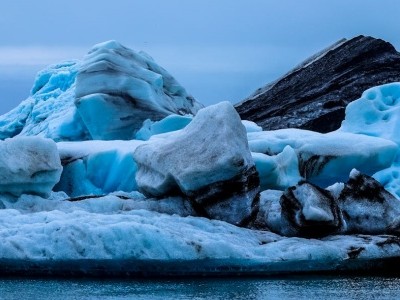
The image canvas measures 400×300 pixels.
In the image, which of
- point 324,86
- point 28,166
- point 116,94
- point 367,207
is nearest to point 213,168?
point 367,207

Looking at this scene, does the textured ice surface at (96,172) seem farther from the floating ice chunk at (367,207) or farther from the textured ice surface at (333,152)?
the floating ice chunk at (367,207)

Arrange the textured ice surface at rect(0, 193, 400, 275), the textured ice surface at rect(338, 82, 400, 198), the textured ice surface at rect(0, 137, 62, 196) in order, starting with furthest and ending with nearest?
1. the textured ice surface at rect(338, 82, 400, 198)
2. the textured ice surface at rect(0, 137, 62, 196)
3. the textured ice surface at rect(0, 193, 400, 275)

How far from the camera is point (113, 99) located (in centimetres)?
1522

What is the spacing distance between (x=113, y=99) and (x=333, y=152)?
410 cm

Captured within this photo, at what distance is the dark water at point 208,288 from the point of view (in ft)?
25.4

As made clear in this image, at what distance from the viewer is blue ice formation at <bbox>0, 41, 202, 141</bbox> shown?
15.3 m

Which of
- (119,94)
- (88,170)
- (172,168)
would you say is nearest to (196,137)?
(172,168)

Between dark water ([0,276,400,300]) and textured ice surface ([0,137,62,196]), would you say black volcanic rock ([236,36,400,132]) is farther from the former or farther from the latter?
dark water ([0,276,400,300])

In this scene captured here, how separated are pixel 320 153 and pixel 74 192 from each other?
3406 mm

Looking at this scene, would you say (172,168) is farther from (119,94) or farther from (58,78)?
(58,78)

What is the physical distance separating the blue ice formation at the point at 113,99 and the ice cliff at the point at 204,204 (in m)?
1.86

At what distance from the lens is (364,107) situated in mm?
14883

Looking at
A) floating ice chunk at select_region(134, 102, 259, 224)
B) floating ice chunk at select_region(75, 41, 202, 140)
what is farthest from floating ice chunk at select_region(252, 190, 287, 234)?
floating ice chunk at select_region(75, 41, 202, 140)

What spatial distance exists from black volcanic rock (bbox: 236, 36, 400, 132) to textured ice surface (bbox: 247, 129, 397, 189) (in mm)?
4689
